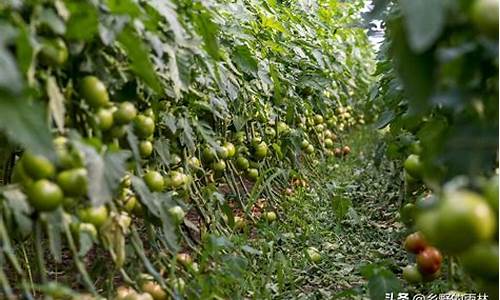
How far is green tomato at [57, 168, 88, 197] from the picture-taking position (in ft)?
2.83

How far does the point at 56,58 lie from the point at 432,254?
816 mm

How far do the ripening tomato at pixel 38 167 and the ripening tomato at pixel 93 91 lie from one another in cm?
15

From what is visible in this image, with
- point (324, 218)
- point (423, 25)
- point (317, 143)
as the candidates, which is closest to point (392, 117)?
point (324, 218)

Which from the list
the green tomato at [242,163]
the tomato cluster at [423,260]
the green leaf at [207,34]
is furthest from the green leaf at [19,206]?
the green tomato at [242,163]

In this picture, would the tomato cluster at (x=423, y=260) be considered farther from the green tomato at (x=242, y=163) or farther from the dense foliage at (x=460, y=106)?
the green tomato at (x=242, y=163)

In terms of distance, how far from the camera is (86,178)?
0.87m

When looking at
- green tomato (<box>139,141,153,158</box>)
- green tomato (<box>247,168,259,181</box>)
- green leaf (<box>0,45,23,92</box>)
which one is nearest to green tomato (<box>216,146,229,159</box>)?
green tomato (<box>247,168,259,181</box>)

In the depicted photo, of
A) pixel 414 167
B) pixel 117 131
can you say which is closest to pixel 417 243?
pixel 414 167

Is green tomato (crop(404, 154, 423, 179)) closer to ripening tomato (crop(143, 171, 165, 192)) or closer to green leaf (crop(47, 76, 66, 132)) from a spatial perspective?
ripening tomato (crop(143, 171, 165, 192))

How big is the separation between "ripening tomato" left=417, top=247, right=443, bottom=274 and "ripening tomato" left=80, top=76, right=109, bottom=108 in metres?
0.71

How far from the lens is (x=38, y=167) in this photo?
850 mm

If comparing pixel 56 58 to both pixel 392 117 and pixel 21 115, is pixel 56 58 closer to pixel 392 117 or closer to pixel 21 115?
pixel 21 115

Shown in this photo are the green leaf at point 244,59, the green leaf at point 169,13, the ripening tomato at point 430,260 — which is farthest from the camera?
the green leaf at point 244,59

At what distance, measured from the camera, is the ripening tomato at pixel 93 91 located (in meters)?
0.96
